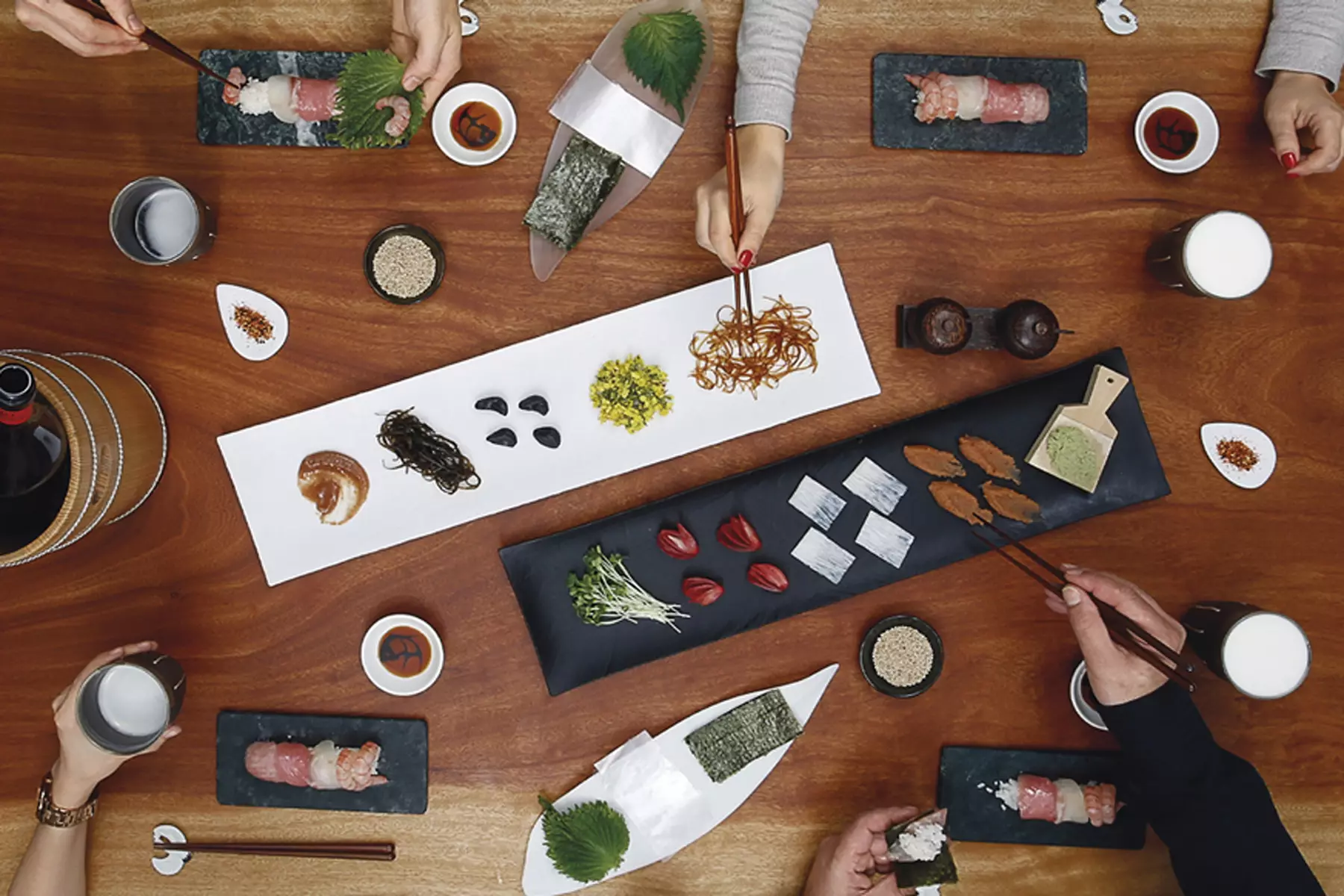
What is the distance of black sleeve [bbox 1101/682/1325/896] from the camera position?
1955 millimetres

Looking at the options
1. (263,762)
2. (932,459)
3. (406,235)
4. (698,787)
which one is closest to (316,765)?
(263,762)

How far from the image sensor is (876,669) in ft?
6.90

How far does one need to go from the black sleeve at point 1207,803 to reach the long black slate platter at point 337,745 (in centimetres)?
165

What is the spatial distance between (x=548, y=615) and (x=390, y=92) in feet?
4.17

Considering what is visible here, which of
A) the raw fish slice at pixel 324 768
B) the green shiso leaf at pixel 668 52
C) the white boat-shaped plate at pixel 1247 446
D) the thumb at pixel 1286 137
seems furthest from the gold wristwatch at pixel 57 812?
the thumb at pixel 1286 137

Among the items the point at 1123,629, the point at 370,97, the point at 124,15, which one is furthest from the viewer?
the point at 370,97

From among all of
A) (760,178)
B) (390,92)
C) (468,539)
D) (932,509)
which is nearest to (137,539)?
(468,539)

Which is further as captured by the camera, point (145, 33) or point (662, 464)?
point (662, 464)

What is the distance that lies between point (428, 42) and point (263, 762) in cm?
170

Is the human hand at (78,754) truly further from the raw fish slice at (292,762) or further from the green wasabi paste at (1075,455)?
the green wasabi paste at (1075,455)

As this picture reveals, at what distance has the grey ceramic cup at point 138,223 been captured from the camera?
195 cm

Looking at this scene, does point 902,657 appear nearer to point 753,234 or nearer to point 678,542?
point 678,542

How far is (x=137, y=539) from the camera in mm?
2113

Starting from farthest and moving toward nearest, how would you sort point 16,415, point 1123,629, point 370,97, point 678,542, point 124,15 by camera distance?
point 678,542 < point 370,97 < point 1123,629 < point 124,15 < point 16,415
